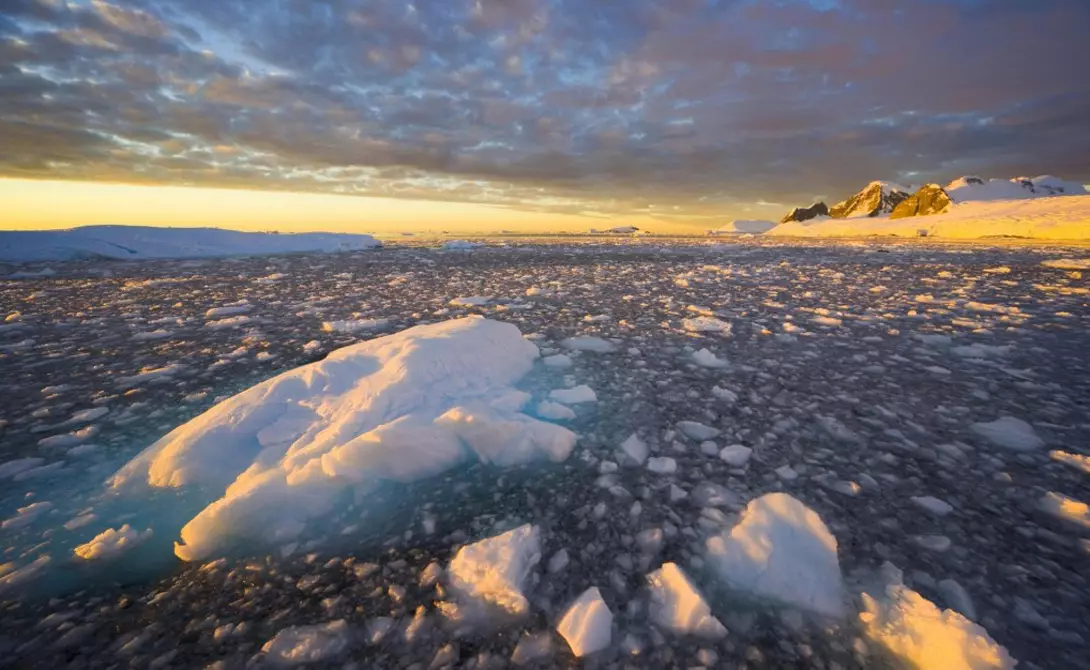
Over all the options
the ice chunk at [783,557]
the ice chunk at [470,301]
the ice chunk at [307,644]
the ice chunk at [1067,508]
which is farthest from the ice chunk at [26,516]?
the ice chunk at [470,301]

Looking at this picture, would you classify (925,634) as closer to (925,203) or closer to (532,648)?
(532,648)

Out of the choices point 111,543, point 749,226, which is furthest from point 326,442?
point 749,226

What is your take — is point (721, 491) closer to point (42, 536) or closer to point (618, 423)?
point (618, 423)

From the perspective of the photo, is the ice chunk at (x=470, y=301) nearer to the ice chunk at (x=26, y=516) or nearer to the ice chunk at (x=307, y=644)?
the ice chunk at (x=26, y=516)

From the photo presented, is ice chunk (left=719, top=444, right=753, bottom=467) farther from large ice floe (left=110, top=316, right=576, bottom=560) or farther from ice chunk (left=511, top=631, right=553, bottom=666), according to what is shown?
ice chunk (left=511, top=631, right=553, bottom=666)

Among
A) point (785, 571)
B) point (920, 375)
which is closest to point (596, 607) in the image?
point (785, 571)

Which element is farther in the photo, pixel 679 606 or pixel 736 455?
pixel 736 455
